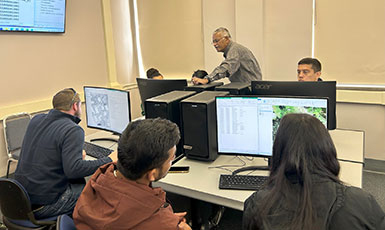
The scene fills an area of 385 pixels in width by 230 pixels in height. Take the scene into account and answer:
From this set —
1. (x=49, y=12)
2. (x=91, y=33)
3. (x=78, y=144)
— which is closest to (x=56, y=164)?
(x=78, y=144)

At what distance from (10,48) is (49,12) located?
597mm

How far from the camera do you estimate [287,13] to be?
3.58 meters

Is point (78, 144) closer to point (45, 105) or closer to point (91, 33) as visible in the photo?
point (45, 105)

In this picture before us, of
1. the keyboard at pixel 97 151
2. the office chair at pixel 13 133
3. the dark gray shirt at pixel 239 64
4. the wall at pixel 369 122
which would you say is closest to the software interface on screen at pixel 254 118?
the keyboard at pixel 97 151

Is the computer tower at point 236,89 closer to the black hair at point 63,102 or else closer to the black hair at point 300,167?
the black hair at point 63,102

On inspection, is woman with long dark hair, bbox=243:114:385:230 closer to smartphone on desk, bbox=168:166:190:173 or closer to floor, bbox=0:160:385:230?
smartphone on desk, bbox=168:166:190:173

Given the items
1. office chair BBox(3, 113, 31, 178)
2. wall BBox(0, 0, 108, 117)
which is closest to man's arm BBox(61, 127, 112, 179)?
office chair BBox(3, 113, 31, 178)

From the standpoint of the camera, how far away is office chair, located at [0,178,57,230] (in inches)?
61.0

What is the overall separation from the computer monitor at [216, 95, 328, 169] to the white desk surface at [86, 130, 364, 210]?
0.50ft

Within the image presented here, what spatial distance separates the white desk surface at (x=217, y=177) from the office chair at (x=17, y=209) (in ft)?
2.12

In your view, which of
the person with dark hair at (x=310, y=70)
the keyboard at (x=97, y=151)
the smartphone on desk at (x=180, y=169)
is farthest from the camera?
the person with dark hair at (x=310, y=70)

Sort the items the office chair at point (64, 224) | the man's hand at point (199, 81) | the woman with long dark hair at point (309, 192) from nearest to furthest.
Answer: the woman with long dark hair at point (309, 192), the office chair at point (64, 224), the man's hand at point (199, 81)

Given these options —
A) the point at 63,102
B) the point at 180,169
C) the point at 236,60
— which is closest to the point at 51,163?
the point at 63,102

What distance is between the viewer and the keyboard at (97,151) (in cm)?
220
